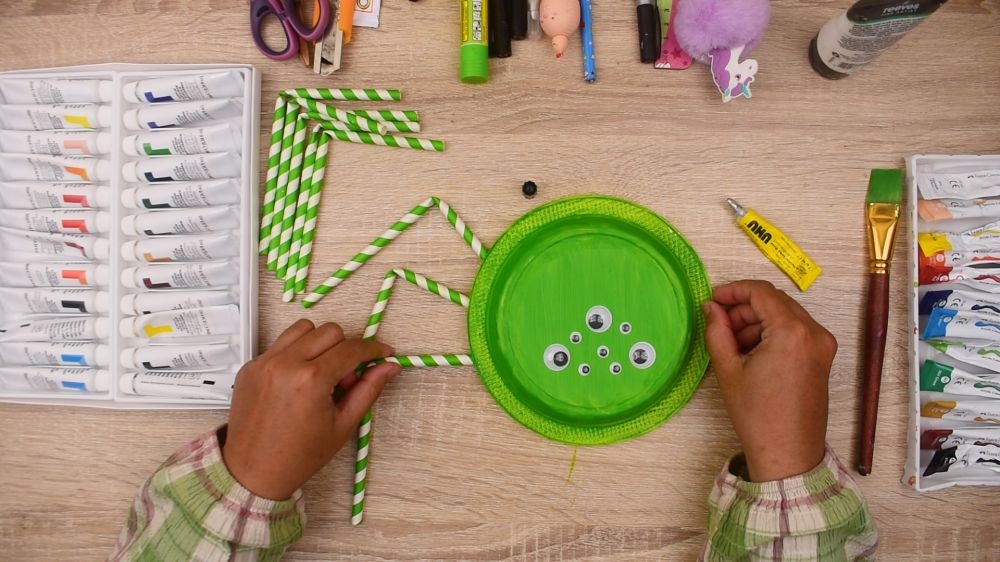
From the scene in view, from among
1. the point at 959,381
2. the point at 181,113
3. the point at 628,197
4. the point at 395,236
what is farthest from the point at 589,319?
the point at 181,113

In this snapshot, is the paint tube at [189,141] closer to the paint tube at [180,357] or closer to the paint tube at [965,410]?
the paint tube at [180,357]

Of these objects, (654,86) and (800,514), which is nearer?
(800,514)

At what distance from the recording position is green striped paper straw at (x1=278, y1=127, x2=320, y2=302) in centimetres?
88

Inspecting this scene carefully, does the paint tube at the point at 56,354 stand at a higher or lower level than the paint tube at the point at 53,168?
lower

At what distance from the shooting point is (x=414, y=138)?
2.91 feet

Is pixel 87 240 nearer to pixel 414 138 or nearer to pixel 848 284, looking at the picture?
pixel 414 138

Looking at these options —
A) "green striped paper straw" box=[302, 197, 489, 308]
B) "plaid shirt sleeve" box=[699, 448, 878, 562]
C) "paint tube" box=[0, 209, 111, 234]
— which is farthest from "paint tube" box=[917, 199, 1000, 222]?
"paint tube" box=[0, 209, 111, 234]

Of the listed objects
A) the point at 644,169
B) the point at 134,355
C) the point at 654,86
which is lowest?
the point at 134,355

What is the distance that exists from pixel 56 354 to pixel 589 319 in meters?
0.74

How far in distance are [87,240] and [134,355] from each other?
175mm

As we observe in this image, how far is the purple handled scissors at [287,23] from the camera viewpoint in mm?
860

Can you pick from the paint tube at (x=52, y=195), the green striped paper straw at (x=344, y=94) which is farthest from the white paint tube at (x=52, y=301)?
the green striped paper straw at (x=344, y=94)

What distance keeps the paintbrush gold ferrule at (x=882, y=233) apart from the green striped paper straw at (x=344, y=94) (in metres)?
0.67

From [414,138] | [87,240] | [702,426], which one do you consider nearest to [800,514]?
[702,426]
